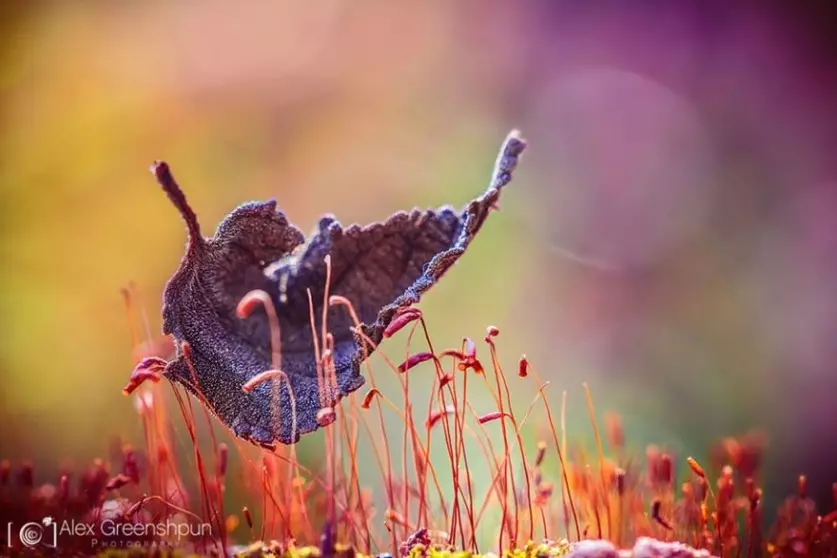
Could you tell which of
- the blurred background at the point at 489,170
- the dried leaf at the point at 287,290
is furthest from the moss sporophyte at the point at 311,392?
the blurred background at the point at 489,170

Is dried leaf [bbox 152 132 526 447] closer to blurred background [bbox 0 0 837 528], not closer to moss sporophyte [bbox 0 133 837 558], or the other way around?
moss sporophyte [bbox 0 133 837 558]

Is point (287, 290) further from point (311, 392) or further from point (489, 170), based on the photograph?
point (489, 170)

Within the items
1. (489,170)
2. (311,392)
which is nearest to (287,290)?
(311,392)

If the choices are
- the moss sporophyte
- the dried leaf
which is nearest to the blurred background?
the moss sporophyte

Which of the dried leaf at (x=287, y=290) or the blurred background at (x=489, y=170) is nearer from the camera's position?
the dried leaf at (x=287, y=290)

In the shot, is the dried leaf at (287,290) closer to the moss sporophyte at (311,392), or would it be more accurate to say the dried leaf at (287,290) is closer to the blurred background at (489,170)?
the moss sporophyte at (311,392)

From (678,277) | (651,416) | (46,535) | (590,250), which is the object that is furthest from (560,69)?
(46,535)

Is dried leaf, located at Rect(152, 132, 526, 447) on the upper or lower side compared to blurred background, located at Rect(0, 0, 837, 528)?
lower

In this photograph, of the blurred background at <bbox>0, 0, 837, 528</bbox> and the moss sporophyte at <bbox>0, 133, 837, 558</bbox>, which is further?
the blurred background at <bbox>0, 0, 837, 528</bbox>

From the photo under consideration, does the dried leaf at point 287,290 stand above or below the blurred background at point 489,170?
below

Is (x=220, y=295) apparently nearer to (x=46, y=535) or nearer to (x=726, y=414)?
(x=46, y=535)
